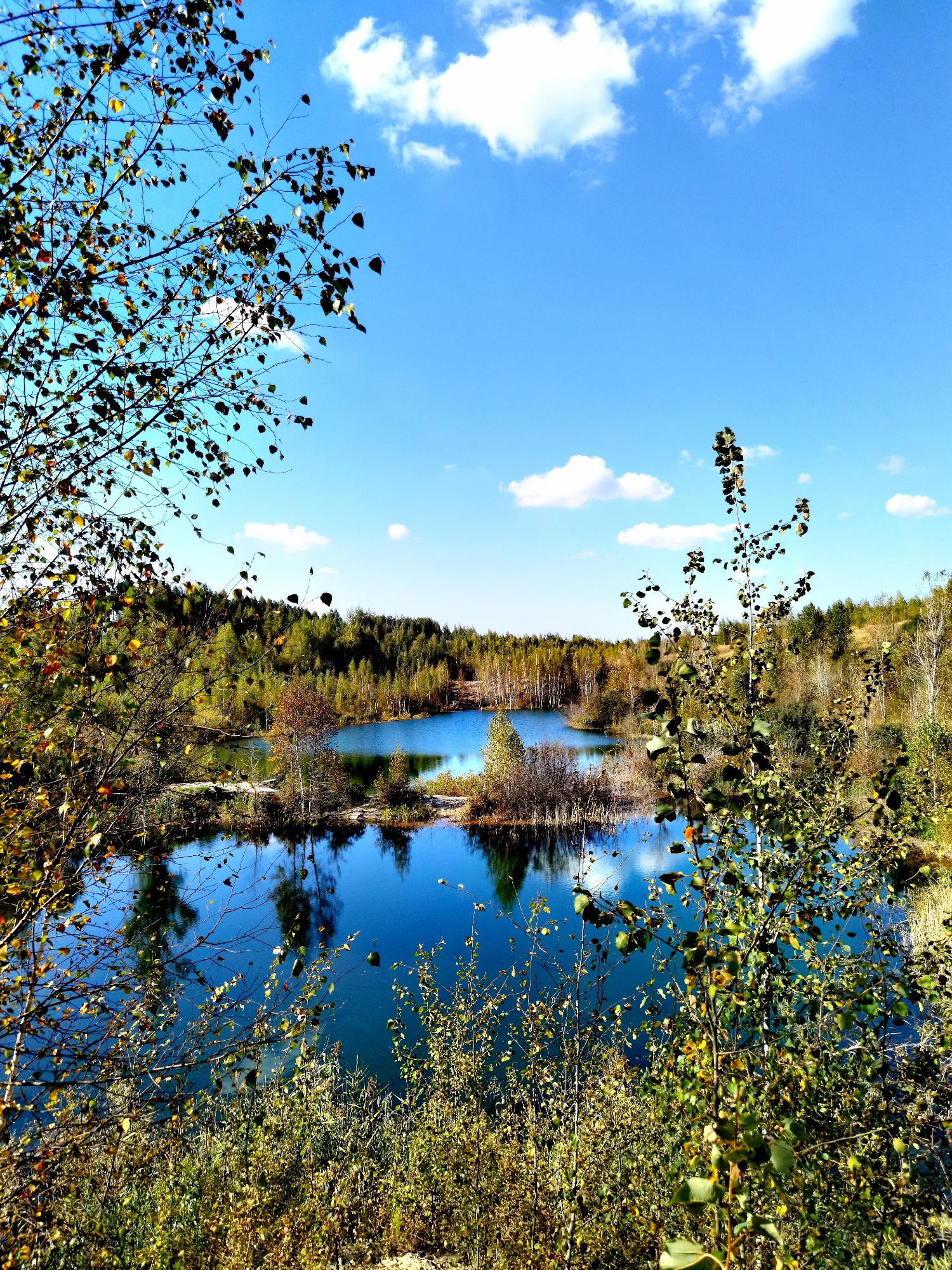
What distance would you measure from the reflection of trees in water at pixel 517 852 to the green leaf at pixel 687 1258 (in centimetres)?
1888

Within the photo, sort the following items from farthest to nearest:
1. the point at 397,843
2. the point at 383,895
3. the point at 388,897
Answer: the point at 397,843
the point at 383,895
the point at 388,897

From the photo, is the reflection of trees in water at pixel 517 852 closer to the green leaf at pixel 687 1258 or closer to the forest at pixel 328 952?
the forest at pixel 328 952

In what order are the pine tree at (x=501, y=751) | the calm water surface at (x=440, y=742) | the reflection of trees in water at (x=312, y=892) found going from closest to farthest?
the reflection of trees in water at (x=312, y=892), the pine tree at (x=501, y=751), the calm water surface at (x=440, y=742)

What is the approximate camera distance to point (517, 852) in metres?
24.4

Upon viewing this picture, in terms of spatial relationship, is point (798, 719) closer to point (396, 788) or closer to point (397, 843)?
point (397, 843)

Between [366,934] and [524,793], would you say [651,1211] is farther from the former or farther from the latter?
[524,793]

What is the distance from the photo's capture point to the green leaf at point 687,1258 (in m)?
0.90

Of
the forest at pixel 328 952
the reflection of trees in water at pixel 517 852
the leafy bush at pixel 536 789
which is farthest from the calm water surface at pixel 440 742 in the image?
the forest at pixel 328 952

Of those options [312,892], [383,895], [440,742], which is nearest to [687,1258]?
[383,895]

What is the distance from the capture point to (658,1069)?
401 centimetres

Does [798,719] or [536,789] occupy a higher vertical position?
[798,719]

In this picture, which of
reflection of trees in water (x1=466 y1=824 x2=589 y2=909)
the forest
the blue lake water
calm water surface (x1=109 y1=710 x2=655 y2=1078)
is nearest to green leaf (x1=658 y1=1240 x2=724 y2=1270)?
the forest

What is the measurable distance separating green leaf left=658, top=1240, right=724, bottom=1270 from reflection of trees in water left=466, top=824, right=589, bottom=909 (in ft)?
61.9

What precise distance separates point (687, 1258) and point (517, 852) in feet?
81.4
